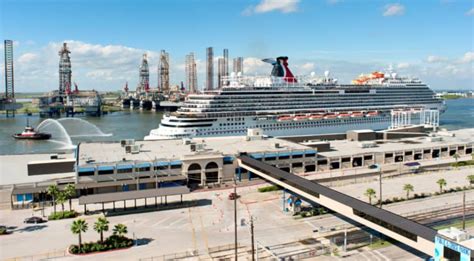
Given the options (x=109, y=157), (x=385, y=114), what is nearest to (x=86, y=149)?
(x=109, y=157)

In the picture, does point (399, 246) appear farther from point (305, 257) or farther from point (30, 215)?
point (30, 215)

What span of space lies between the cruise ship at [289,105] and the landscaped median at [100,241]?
35.4 meters

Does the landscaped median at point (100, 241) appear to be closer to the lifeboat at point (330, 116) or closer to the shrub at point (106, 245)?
the shrub at point (106, 245)

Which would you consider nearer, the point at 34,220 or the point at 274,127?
the point at 34,220

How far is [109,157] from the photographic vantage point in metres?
38.6

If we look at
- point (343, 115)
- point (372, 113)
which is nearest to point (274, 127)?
point (343, 115)

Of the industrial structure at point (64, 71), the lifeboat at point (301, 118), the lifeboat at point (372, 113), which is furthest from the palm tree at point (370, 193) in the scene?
the industrial structure at point (64, 71)

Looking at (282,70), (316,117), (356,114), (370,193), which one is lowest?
(370,193)

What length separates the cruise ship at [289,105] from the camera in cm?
6244

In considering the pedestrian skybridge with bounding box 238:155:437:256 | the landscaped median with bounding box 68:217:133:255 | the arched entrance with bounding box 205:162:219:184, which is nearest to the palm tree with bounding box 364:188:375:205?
the pedestrian skybridge with bounding box 238:155:437:256

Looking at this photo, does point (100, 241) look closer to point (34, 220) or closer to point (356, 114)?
point (34, 220)

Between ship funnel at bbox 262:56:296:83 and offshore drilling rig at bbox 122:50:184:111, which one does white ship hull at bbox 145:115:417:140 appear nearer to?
ship funnel at bbox 262:56:296:83

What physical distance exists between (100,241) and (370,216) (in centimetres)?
1577

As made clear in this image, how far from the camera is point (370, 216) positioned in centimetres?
2206
